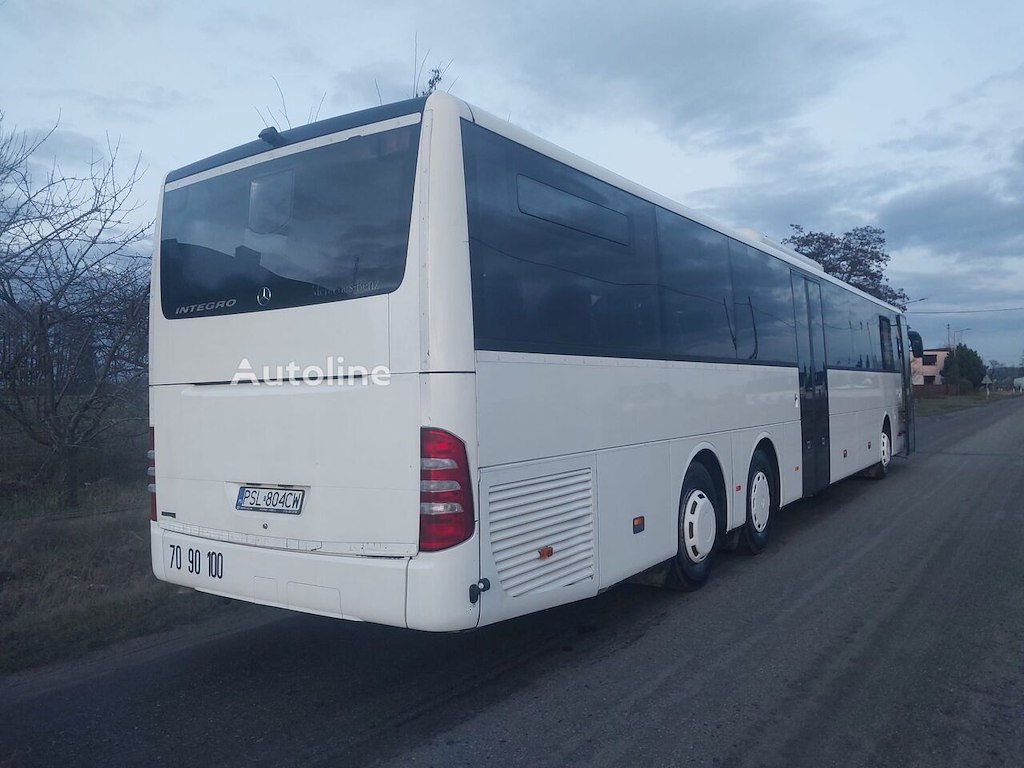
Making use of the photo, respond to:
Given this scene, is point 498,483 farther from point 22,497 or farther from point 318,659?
point 22,497

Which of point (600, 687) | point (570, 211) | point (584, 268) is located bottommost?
point (600, 687)

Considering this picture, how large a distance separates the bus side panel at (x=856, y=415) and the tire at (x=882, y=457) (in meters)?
0.26

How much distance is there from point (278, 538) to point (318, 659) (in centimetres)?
114

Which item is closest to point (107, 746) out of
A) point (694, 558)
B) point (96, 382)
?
point (694, 558)

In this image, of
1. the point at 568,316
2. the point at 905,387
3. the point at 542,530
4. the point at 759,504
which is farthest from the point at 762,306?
the point at 905,387

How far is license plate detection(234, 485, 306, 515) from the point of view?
4805mm

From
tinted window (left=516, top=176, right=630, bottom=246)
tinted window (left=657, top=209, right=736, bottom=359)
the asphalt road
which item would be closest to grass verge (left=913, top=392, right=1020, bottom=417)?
tinted window (left=657, top=209, right=736, bottom=359)

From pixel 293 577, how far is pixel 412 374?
1.42 m

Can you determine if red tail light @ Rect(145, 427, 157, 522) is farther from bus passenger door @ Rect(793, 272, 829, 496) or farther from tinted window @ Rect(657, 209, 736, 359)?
bus passenger door @ Rect(793, 272, 829, 496)

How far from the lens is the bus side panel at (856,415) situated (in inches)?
451

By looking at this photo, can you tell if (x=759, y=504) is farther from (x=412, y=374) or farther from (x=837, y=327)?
(x=412, y=374)

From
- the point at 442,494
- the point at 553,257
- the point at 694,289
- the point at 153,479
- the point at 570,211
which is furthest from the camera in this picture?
the point at 694,289

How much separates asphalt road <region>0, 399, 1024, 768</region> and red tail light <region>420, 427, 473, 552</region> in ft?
3.32

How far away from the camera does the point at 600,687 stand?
4.91 m
